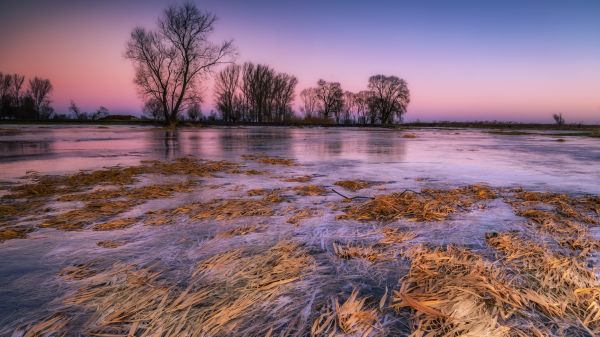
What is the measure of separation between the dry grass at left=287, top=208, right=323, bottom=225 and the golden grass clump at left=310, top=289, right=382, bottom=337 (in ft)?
5.72

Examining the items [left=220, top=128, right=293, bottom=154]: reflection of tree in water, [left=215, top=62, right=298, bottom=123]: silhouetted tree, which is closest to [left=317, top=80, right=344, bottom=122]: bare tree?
[left=215, top=62, right=298, bottom=123]: silhouetted tree

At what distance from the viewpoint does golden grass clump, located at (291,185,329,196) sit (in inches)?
207

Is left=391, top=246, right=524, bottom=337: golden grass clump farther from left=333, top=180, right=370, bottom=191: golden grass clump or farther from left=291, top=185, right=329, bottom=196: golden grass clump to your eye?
left=333, top=180, right=370, bottom=191: golden grass clump

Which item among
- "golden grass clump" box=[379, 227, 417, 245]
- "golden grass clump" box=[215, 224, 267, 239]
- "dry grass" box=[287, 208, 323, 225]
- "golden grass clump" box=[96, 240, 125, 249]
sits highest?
"dry grass" box=[287, 208, 323, 225]

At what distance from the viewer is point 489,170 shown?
8.07 metres

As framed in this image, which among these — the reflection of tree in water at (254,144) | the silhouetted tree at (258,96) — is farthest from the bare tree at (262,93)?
the reflection of tree in water at (254,144)

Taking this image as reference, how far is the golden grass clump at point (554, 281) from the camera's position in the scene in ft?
6.36

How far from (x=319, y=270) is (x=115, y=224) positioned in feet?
7.95

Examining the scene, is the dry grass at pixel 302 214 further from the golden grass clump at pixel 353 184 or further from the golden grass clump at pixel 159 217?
the golden grass clump at pixel 353 184

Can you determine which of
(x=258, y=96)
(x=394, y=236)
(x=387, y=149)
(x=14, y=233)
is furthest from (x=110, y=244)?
(x=258, y=96)

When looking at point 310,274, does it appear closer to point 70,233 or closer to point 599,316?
point 599,316

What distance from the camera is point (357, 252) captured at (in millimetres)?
2832

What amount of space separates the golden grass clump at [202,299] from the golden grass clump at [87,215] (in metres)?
1.48

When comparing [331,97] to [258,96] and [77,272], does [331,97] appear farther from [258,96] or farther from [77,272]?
[77,272]
